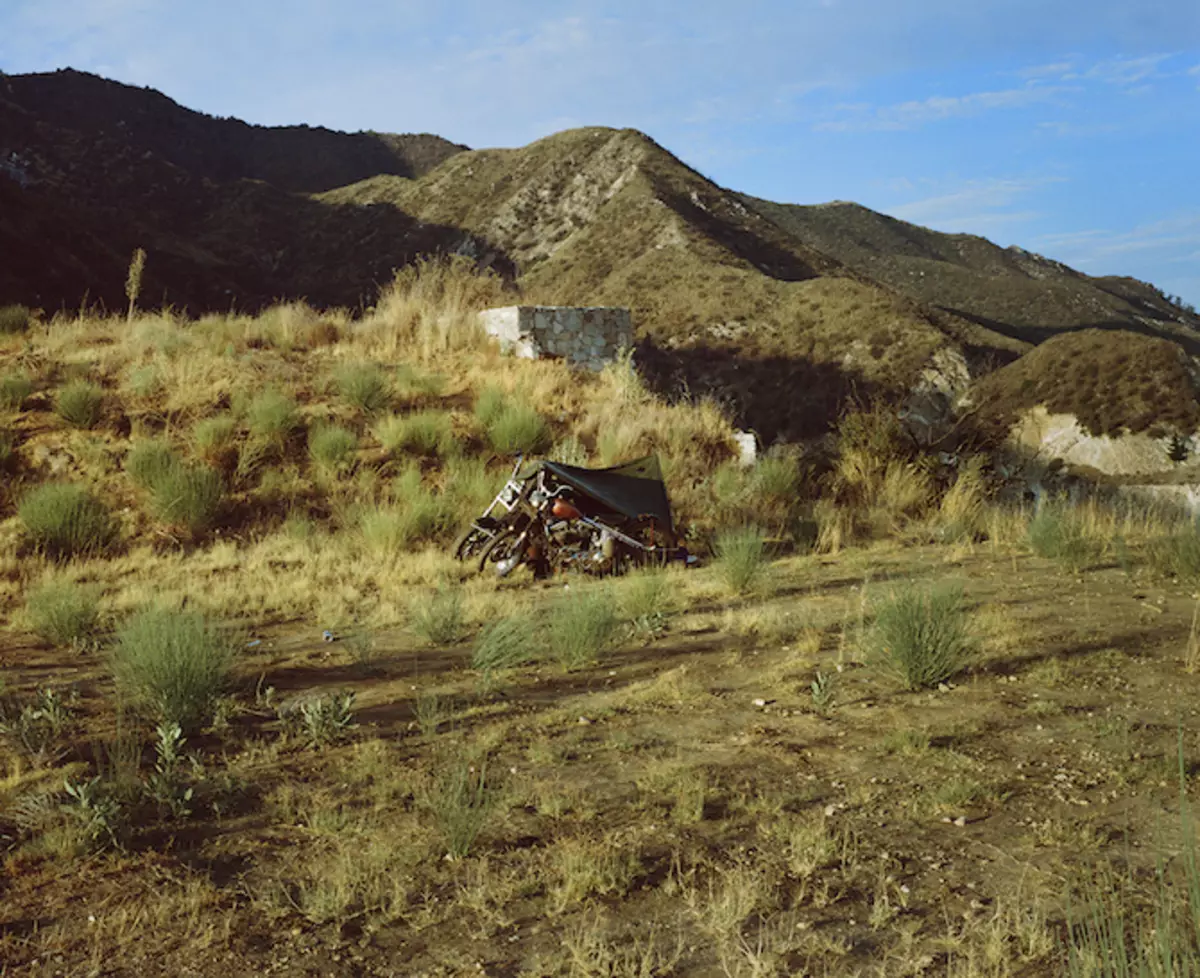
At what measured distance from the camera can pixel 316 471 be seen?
37.3ft

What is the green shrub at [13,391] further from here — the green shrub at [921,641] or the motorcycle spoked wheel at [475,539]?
the green shrub at [921,641]

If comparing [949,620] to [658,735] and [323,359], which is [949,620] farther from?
[323,359]

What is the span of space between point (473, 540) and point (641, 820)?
20.0 ft

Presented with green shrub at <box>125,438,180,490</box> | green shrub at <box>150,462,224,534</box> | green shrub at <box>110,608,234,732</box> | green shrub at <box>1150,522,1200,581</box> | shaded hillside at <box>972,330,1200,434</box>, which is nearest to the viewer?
green shrub at <box>110,608,234,732</box>

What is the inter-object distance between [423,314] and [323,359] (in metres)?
2.59

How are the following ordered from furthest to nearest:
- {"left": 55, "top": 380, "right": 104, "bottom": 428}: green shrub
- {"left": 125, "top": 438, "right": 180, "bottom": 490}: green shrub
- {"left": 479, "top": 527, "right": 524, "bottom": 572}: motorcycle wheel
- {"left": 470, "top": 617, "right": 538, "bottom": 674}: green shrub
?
{"left": 55, "top": 380, "right": 104, "bottom": 428}: green shrub
{"left": 125, "top": 438, "right": 180, "bottom": 490}: green shrub
{"left": 479, "top": 527, "right": 524, "bottom": 572}: motorcycle wheel
{"left": 470, "top": 617, "right": 538, "bottom": 674}: green shrub

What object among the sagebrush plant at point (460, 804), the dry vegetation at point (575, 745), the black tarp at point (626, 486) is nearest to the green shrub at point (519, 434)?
the dry vegetation at point (575, 745)

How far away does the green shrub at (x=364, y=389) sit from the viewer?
1285 cm

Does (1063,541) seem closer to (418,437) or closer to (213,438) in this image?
(418,437)

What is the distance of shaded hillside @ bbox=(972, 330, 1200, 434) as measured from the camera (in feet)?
50.8

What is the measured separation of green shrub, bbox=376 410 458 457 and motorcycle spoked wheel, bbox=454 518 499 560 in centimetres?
269

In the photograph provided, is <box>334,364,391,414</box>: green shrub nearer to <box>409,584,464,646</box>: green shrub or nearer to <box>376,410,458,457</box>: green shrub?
<box>376,410,458,457</box>: green shrub

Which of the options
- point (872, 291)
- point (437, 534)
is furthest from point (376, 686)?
point (872, 291)

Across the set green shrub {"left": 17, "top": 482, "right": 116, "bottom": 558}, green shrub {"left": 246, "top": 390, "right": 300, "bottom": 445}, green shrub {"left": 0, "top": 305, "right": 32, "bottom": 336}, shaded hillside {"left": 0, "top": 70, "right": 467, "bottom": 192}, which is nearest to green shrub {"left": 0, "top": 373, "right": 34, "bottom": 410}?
green shrub {"left": 246, "top": 390, "right": 300, "bottom": 445}
